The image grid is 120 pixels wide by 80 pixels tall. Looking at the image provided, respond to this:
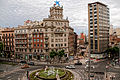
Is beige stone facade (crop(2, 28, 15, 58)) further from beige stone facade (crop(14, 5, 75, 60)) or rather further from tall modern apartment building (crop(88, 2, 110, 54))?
tall modern apartment building (crop(88, 2, 110, 54))

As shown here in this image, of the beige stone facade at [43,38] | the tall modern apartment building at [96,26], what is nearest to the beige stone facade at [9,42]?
the beige stone facade at [43,38]

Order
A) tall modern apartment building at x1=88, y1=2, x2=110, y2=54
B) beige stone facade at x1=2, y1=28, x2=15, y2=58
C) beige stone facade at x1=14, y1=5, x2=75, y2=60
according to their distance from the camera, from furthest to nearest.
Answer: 1. beige stone facade at x1=2, y1=28, x2=15, y2=58
2. tall modern apartment building at x1=88, y1=2, x2=110, y2=54
3. beige stone facade at x1=14, y1=5, x2=75, y2=60

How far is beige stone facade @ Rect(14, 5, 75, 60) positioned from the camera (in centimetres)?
7506

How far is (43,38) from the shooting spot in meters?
75.2

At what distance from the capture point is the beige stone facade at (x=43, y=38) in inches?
2955

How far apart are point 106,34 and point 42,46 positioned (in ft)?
172

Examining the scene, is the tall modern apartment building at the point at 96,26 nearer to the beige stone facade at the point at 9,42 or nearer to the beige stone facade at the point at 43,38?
the beige stone facade at the point at 43,38

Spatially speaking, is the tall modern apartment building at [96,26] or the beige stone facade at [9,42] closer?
the tall modern apartment building at [96,26]

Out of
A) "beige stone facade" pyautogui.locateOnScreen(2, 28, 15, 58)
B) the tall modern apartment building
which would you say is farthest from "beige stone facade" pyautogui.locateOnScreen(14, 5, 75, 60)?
the tall modern apartment building

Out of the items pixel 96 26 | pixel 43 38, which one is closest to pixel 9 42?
pixel 43 38

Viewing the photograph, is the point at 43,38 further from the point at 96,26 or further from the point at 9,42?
the point at 96,26

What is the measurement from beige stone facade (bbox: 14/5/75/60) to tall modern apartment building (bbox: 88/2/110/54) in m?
18.4

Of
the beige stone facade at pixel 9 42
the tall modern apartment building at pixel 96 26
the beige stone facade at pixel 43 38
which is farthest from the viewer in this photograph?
the beige stone facade at pixel 9 42

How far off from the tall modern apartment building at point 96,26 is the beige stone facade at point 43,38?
60.5ft
